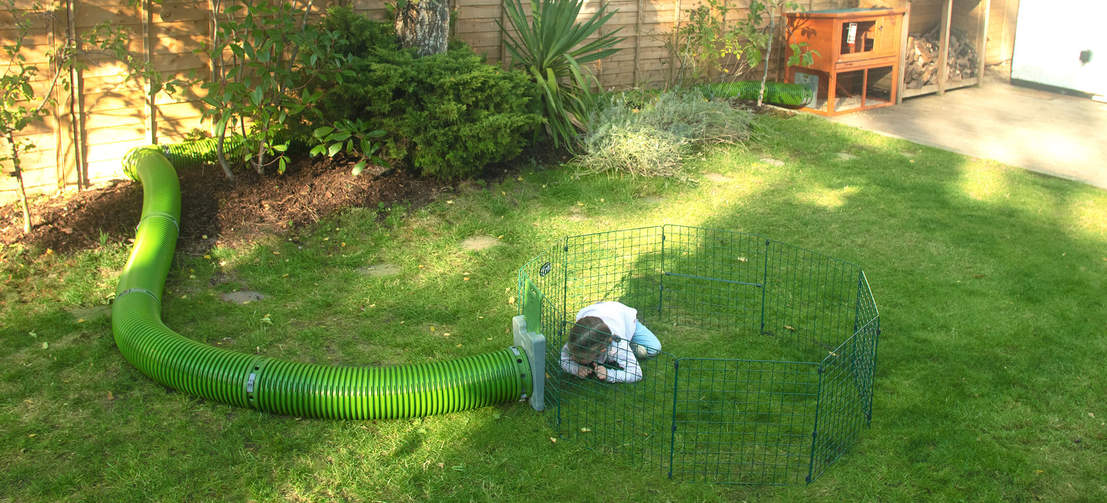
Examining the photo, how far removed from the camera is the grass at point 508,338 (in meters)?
4.04

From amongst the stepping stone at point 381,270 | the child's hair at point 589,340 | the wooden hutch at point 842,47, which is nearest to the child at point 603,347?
the child's hair at point 589,340

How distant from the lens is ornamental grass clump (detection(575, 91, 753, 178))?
8.31 meters

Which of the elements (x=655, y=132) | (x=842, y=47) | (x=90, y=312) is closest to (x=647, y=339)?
(x=90, y=312)

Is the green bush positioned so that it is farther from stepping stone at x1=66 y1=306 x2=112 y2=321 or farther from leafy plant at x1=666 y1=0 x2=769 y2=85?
leafy plant at x1=666 y1=0 x2=769 y2=85

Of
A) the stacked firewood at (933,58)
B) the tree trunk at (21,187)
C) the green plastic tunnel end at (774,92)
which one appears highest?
the stacked firewood at (933,58)

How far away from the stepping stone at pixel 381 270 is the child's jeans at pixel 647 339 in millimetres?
1922

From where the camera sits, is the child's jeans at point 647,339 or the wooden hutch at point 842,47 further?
the wooden hutch at point 842,47

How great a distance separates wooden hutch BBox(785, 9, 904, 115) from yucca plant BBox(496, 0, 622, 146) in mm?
3181

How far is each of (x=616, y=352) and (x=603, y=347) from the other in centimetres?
14

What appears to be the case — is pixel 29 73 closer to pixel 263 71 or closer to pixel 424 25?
pixel 263 71

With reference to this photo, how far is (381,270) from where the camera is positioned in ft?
20.7

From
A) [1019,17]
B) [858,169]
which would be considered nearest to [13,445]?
[858,169]

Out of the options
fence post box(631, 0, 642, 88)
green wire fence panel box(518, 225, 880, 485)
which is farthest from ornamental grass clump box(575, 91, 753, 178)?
green wire fence panel box(518, 225, 880, 485)

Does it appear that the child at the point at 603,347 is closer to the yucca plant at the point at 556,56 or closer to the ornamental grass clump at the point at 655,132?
the ornamental grass clump at the point at 655,132
